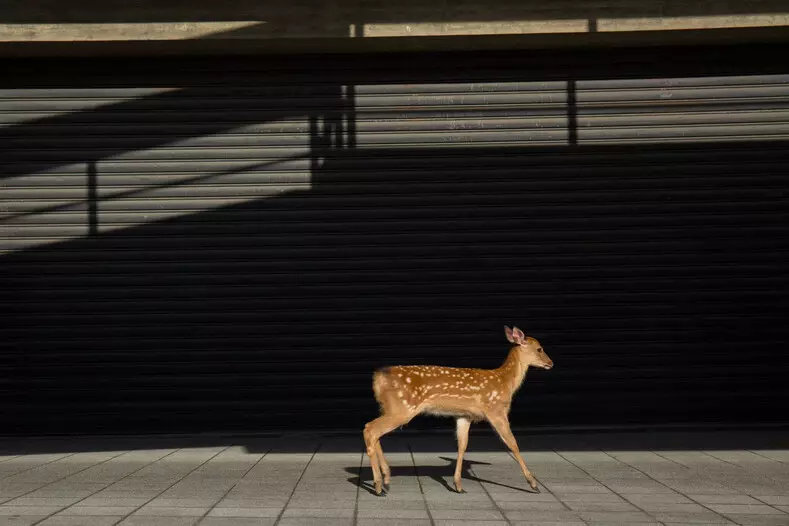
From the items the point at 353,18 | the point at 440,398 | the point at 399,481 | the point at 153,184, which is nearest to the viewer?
the point at 440,398

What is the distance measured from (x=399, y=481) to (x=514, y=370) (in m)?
1.66

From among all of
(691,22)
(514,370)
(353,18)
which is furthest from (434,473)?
(691,22)

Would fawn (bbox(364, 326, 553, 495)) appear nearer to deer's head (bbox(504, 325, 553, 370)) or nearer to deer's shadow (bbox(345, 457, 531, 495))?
deer's shadow (bbox(345, 457, 531, 495))

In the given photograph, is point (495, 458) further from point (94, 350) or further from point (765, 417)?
point (94, 350)

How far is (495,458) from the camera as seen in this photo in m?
11.1

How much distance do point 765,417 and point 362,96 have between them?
7.67 metres

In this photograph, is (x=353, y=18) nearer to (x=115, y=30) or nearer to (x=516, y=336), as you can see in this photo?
(x=115, y=30)

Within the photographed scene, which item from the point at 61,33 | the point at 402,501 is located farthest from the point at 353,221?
the point at 402,501

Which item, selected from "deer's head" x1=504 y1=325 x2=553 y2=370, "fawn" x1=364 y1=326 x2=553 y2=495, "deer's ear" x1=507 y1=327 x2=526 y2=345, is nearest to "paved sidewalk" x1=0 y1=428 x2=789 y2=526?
"fawn" x1=364 y1=326 x2=553 y2=495

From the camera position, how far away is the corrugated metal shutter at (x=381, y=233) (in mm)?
13391

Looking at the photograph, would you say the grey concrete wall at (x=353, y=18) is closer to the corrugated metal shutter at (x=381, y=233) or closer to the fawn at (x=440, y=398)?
the corrugated metal shutter at (x=381, y=233)

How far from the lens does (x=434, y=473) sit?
32.6ft

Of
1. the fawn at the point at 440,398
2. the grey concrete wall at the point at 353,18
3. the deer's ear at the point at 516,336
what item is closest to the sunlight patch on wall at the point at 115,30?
the grey concrete wall at the point at 353,18

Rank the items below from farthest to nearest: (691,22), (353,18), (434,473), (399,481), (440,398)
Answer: (353,18)
(691,22)
(434,473)
(399,481)
(440,398)
